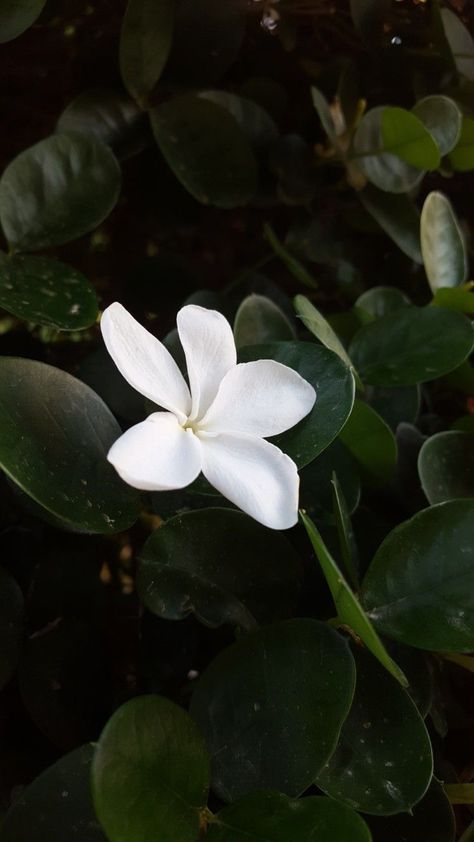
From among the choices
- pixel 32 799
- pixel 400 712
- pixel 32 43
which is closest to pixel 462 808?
pixel 400 712

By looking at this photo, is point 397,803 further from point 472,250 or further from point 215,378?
point 472,250

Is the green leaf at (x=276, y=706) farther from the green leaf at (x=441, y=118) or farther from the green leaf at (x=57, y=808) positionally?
the green leaf at (x=441, y=118)

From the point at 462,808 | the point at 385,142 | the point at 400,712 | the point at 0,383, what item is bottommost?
the point at 462,808

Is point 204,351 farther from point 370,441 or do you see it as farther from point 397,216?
point 397,216

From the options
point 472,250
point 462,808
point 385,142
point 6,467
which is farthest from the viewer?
point 472,250

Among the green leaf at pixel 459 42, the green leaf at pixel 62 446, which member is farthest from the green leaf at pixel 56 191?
the green leaf at pixel 459 42

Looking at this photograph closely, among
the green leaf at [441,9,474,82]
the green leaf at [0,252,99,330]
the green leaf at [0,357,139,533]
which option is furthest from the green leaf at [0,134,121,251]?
the green leaf at [441,9,474,82]

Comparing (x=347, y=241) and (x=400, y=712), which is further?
(x=347, y=241)

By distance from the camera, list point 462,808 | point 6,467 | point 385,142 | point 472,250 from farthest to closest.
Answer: point 472,250, point 385,142, point 462,808, point 6,467
